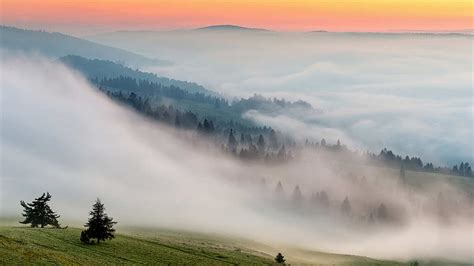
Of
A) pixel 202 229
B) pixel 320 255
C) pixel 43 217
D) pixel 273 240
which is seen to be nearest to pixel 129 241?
pixel 43 217

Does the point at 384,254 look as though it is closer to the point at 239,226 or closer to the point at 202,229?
the point at 239,226

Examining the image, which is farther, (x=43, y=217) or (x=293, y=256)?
(x=293, y=256)

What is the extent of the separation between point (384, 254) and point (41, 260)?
145115 millimetres

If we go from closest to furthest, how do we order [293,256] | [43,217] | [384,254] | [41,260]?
[41,260] < [43,217] < [293,256] < [384,254]

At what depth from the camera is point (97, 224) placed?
8250 centimetres

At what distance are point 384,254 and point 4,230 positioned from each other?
135446 millimetres

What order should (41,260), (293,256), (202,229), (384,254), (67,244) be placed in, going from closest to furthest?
(41,260) < (67,244) < (293,256) < (202,229) < (384,254)

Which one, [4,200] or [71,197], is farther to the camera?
[71,197]

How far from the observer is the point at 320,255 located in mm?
145125

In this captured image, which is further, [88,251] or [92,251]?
[92,251]

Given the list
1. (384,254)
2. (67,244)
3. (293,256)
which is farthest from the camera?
(384,254)

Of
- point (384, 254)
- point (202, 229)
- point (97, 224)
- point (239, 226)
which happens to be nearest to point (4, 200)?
point (202, 229)

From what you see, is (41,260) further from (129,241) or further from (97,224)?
(129,241)

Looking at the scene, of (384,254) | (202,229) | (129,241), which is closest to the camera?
(129,241)
